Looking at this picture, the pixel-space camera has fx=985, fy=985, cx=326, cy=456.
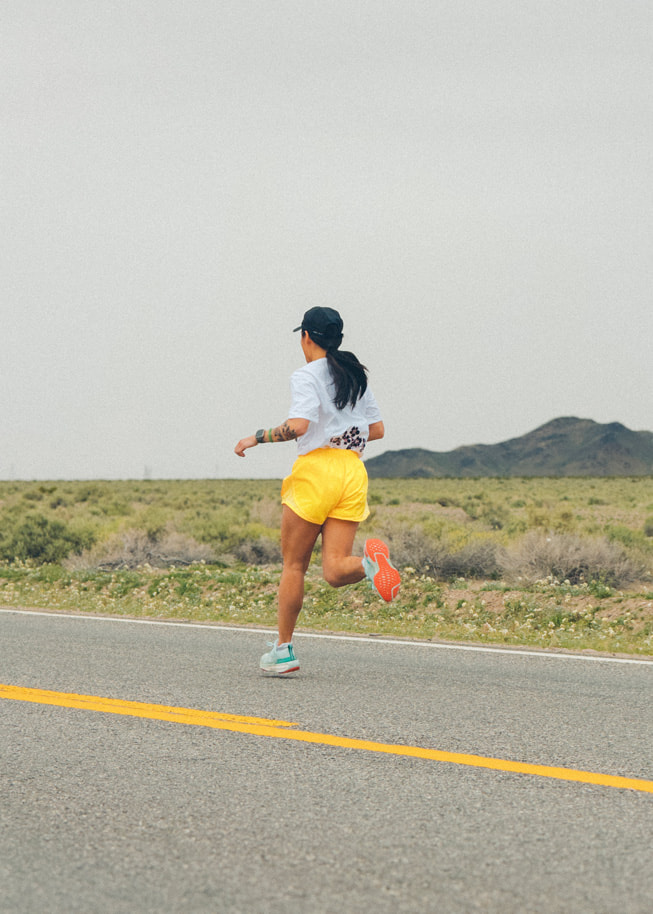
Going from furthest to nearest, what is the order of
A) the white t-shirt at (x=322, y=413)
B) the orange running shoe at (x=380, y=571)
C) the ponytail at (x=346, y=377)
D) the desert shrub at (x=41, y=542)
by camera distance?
1. the desert shrub at (x=41, y=542)
2. the ponytail at (x=346, y=377)
3. the white t-shirt at (x=322, y=413)
4. the orange running shoe at (x=380, y=571)

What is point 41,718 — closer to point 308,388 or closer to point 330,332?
point 308,388

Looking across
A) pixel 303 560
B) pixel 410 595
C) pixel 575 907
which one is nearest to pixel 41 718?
pixel 303 560

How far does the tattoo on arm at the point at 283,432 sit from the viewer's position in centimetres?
633

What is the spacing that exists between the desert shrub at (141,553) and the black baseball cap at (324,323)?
437 inches

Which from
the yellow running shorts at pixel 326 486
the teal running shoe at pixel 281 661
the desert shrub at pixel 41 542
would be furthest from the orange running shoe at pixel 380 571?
the desert shrub at pixel 41 542

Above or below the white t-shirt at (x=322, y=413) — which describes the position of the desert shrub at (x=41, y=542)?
below

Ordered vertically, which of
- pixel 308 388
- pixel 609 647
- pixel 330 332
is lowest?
pixel 609 647

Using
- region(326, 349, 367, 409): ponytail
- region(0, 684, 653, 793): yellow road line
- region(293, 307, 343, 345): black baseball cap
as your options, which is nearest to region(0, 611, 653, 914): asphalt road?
region(0, 684, 653, 793): yellow road line

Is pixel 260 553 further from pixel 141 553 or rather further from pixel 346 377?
pixel 346 377

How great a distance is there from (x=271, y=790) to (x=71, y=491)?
177ft

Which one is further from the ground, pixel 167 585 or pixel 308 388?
pixel 308 388

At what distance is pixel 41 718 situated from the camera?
5816 mm

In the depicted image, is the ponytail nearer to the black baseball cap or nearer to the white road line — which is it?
the black baseball cap

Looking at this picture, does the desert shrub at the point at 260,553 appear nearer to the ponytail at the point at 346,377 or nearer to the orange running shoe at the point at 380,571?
the ponytail at the point at 346,377
